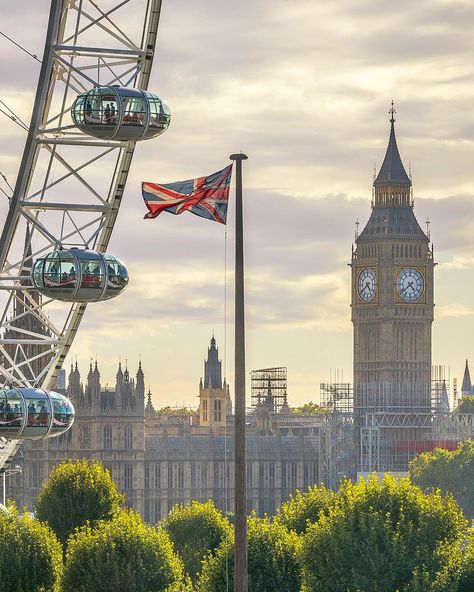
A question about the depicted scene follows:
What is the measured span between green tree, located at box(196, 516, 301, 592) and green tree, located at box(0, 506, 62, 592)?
19.2 feet

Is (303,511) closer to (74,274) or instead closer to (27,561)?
(27,561)

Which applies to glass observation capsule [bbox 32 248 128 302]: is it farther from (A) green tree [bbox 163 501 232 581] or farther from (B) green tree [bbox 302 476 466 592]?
(A) green tree [bbox 163 501 232 581]

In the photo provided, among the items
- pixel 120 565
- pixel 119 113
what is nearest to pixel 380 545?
pixel 120 565

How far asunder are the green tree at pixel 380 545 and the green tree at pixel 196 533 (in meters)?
16.0

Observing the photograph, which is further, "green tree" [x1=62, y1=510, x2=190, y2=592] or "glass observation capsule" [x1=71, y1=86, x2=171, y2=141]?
"green tree" [x1=62, y1=510, x2=190, y2=592]

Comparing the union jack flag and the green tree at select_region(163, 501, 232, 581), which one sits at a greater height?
the union jack flag

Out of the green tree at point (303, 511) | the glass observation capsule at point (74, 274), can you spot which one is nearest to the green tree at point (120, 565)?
the green tree at point (303, 511)

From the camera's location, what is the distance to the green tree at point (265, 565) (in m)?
93.3

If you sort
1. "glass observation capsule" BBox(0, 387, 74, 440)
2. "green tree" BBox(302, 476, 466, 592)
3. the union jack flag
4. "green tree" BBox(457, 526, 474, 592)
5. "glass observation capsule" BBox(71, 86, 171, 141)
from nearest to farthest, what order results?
1. the union jack flag
2. "glass observation capsule" BBox(71, 86, 171, 141)
3. "glass observation capsule" BBox(0, 387, 74, 440)
4. "green tree" BBox(457, 526, 474, 592)
5. "green tree" BBox(302, 476, 466, 592)

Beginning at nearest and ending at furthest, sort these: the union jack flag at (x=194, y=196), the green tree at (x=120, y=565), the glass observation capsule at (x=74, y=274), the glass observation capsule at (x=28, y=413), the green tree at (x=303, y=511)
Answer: the union jack flag at (x=194, y=196) → the glass observation capsule at (x=74, y=274) → the glass observation capsule at (x=28, y=413) → the green tree at (x=120, y=565) → the green tree at (x=303, y=511)

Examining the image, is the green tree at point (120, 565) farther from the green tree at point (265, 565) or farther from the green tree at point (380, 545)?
the green tree at point (380, 545)

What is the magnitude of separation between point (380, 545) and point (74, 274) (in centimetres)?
2702

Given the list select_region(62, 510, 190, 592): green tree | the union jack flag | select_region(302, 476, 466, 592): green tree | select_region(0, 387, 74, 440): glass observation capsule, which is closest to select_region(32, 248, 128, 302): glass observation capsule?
the union jack flag

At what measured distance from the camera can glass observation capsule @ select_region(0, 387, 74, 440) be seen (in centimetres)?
7388
